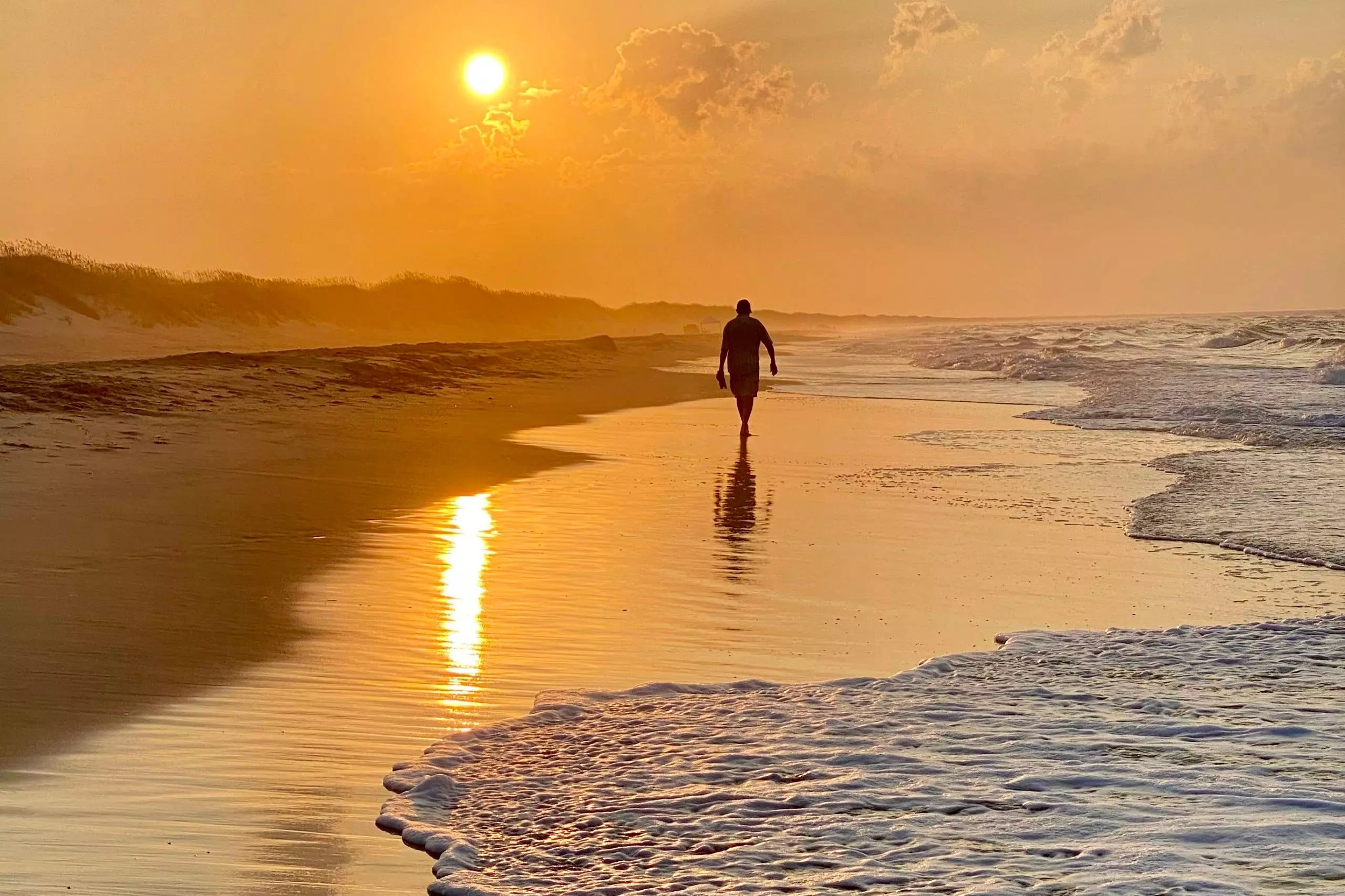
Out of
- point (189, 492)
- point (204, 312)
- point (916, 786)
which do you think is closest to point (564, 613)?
point (916, 786)

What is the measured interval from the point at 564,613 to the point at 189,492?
5.79 meters

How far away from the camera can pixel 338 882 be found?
3.99 m

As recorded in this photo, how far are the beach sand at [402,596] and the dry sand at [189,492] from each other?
0.14ft

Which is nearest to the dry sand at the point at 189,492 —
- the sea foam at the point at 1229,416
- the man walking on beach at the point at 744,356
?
the man walking on beach at the point at 744,356

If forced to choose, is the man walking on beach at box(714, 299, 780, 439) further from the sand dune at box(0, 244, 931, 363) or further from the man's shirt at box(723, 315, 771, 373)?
the sand dune at box(0, 244, 931, 363)

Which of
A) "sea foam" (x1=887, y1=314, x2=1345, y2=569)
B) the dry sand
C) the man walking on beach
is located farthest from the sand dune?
"sea foam" (x1=887, y1=314, x2=1345, y2=569)

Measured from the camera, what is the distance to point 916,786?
4996mm

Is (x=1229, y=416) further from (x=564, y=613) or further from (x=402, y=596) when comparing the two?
(x=402, y=596)

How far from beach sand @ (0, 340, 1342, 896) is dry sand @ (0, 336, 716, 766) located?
0.04 metres

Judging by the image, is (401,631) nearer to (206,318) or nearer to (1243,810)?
(1243,810)

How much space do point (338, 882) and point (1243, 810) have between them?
10.2 feet

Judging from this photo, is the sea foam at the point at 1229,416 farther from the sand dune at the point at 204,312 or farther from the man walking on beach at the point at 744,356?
the sand dune at the point at 204,312

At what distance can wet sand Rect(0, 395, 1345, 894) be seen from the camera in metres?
4.34

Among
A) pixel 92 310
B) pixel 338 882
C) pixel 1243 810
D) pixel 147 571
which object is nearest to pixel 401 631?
pixel 147 571
